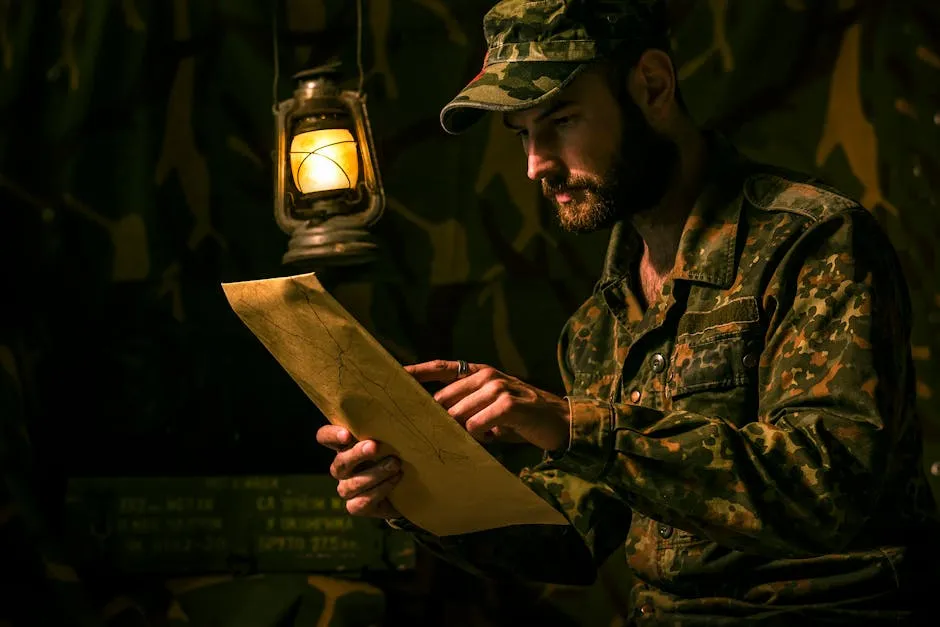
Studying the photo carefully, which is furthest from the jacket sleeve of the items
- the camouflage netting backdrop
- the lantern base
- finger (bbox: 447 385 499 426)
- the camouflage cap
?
the camouflage netting backdrop

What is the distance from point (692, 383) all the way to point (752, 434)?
9.5 inches

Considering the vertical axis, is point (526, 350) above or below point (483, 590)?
above

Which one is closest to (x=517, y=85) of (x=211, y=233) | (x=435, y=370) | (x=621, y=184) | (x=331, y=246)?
(x=621, y=184)

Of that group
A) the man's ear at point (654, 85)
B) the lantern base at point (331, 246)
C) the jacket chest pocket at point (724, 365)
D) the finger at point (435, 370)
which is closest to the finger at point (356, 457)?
the finger at point (435, 370)

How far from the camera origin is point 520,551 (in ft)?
5.89

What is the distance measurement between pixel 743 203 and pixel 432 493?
599mm

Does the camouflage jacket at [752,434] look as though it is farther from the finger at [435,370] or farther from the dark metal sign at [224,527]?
the dark metal sign at [224,527]

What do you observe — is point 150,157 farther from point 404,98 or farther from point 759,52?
point 759,52

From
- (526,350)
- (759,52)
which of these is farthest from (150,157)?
(759,52)

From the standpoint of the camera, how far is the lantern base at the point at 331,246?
2596mm

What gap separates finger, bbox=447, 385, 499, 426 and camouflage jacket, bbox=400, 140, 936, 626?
110 millimetres

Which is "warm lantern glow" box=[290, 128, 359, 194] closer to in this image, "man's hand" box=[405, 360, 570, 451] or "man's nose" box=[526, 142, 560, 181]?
"man's nose" box=[526, 142, 560, 181]

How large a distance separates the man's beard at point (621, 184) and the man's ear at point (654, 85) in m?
0.02

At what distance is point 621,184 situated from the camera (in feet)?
5.60
